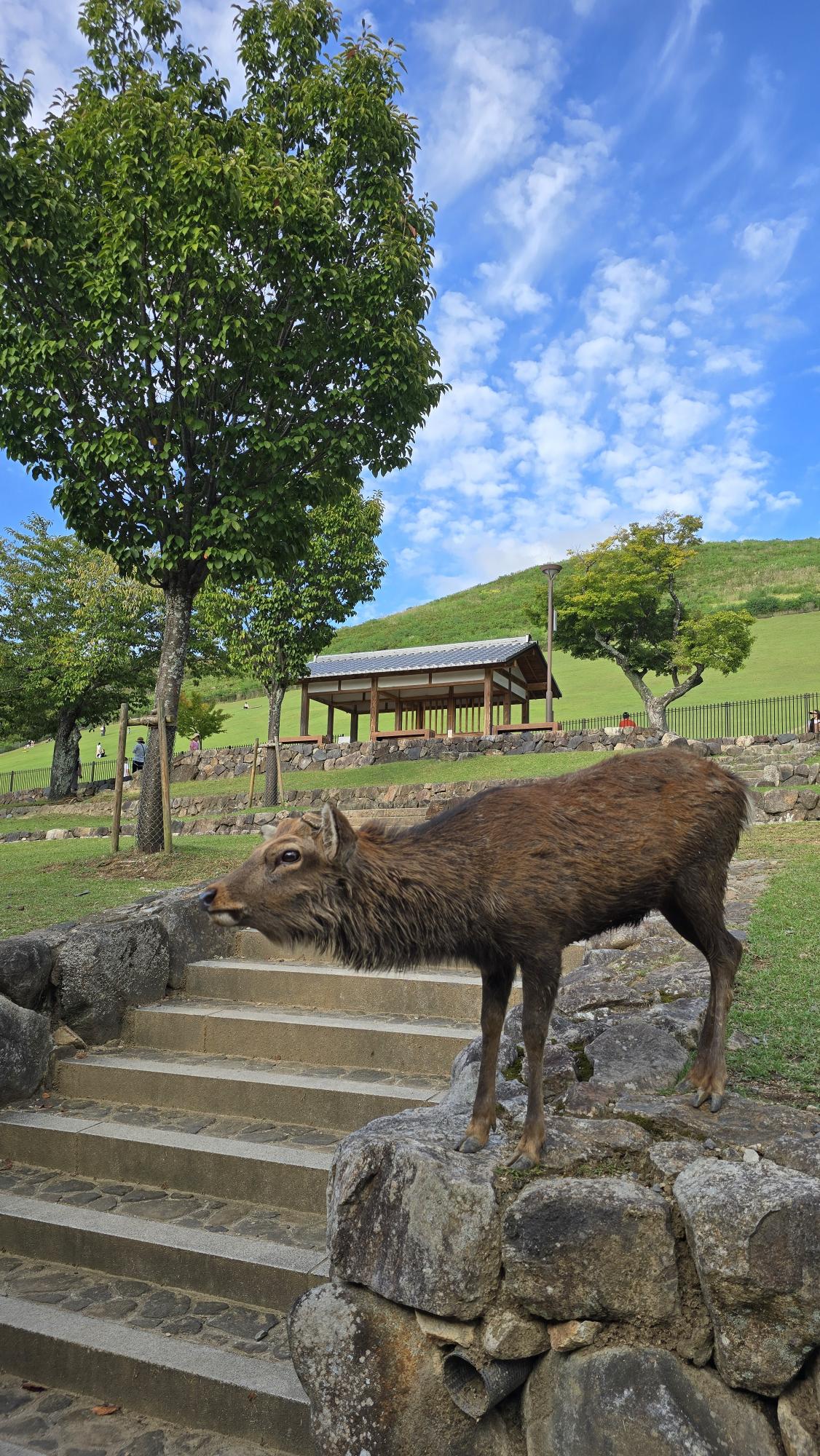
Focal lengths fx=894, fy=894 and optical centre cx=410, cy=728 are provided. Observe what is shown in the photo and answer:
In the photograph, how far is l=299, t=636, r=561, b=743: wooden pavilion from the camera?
3281 centimetres

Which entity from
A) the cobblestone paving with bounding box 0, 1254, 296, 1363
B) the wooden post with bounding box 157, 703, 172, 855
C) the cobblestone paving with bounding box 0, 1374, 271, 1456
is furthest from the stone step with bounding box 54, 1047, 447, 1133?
the wooden post with bounding box 157, 703, 172, 855

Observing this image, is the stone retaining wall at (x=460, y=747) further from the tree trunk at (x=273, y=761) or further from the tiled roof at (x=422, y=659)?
the tree trunk at (x=273, y=761)

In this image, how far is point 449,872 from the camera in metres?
3.01

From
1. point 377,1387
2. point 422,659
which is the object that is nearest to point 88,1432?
point 377,1387

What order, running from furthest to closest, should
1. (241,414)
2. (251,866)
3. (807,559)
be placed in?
1. (807,559)
2. (241,414)
3. (251,866)

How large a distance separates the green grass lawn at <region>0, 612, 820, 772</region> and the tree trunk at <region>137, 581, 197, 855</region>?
25681 mm

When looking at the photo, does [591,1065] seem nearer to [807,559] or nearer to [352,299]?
[352,299]

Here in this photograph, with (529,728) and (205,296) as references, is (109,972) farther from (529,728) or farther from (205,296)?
(529,728)

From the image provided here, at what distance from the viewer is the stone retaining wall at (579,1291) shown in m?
2.47

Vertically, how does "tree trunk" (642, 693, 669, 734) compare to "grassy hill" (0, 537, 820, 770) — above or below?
below

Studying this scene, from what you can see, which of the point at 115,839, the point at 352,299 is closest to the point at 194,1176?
the point at 115,839

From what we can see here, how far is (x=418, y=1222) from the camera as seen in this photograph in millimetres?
2842

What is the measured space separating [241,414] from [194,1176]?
1138 cm

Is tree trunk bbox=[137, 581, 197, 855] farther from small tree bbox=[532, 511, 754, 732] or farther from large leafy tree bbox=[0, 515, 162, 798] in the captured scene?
small tree bbox=[532, 511, 754, 732]
